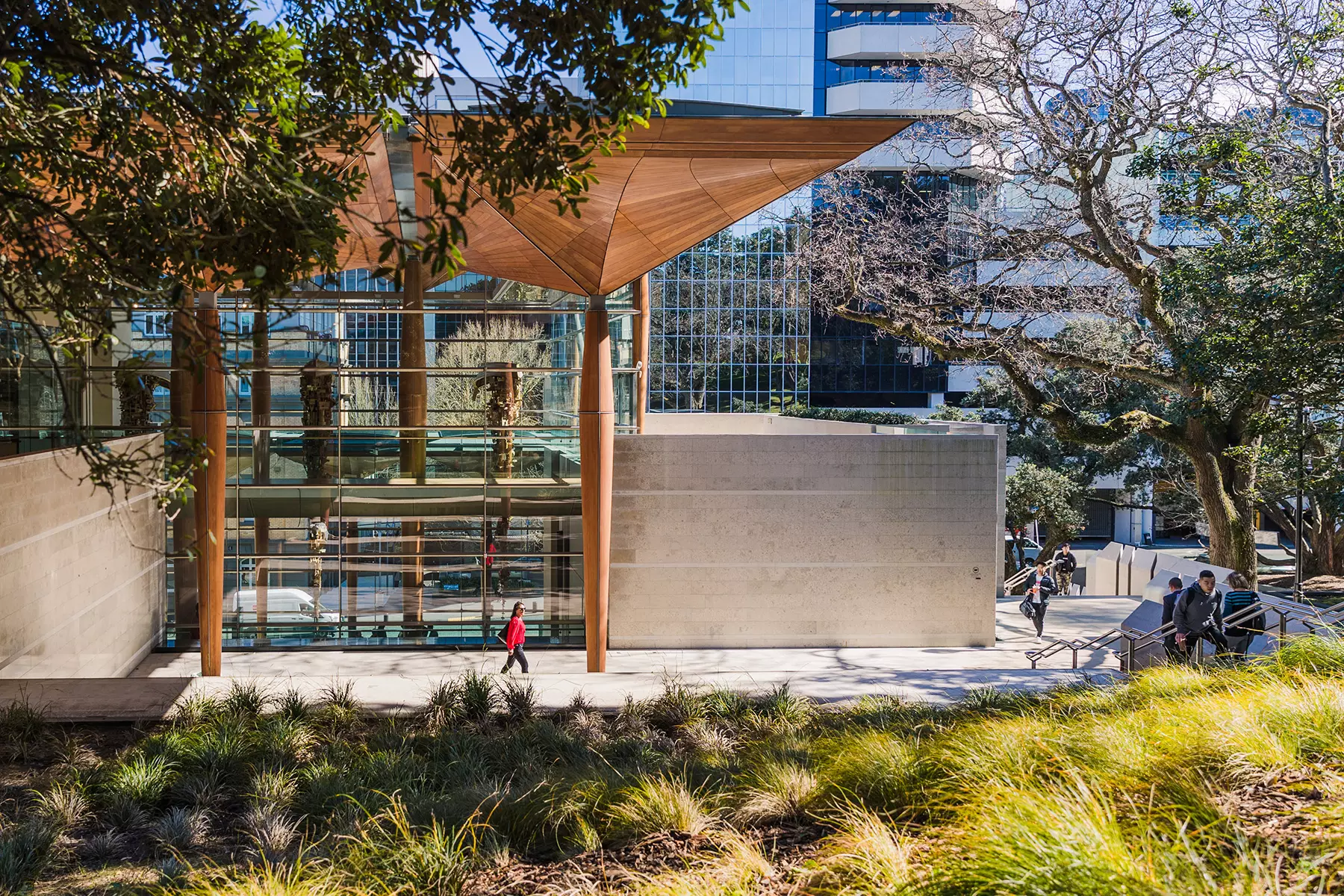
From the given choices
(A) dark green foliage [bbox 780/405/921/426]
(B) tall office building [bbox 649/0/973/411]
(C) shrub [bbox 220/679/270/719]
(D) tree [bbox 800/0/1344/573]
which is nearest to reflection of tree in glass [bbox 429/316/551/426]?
(D) tree [bbox 800/0/1344/573]

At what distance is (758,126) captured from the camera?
10680mm

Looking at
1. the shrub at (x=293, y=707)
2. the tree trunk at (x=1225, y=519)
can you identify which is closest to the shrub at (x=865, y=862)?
the shrub at (x=293, y=707)

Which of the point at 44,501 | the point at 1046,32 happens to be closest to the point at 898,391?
the point at 1046,32

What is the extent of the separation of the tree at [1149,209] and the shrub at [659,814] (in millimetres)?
9998

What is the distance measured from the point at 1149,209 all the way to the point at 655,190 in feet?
Answer: 37.1

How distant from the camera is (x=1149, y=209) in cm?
1841

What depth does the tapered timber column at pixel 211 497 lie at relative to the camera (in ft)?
48.0

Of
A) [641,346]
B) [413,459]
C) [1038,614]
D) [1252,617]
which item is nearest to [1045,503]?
[1038,614]

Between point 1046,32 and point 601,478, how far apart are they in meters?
10.9

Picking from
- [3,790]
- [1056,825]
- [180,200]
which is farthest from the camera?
[3,790]

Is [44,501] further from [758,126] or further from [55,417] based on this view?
[758,126]

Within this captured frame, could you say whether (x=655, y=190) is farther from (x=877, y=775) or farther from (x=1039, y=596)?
(x=1039, y=596)

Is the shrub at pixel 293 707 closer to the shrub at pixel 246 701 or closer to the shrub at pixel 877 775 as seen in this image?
the shrub at pixel 246 701

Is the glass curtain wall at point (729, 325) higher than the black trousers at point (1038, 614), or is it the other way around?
the glass curtain wall at point (729, 325)
